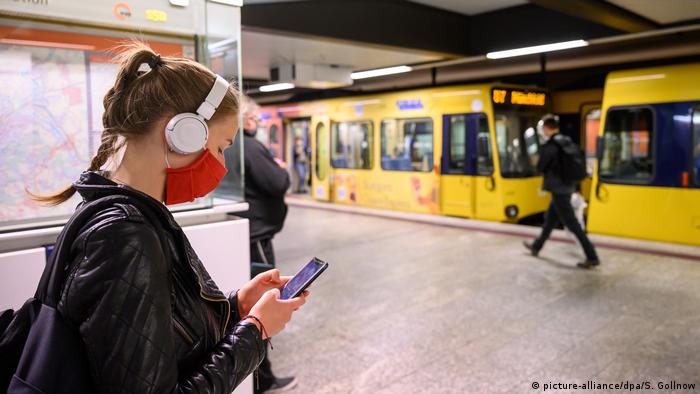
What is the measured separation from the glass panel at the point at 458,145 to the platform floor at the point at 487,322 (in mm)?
2947

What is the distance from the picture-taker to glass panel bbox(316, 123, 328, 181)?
12.9 metres

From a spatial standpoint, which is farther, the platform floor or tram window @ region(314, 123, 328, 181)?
tram window @ region(314, 123, 328, 181)

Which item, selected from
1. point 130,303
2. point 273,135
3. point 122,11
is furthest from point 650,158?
point 273,135

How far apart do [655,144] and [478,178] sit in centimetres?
308

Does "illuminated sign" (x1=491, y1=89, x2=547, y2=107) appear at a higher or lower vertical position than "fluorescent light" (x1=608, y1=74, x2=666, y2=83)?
lower

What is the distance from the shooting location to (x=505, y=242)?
7.89m

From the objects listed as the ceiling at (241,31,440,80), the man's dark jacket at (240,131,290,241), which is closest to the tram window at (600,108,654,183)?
the ceiling at (241,31,440,80)

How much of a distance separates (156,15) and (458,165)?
26.6 ft

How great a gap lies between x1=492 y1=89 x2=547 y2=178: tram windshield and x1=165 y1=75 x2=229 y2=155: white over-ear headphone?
28.4 feet

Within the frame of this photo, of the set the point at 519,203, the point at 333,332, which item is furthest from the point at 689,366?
the point at 519,203

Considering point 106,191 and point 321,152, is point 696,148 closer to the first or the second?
point 106,191

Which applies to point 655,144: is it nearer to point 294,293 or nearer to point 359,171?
point 359,171

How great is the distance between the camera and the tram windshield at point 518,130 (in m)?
9.41

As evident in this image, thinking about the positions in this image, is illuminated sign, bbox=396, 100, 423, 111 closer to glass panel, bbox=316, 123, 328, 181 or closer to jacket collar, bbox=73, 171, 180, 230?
glass panel, bbox=316, 123, 328, 181
